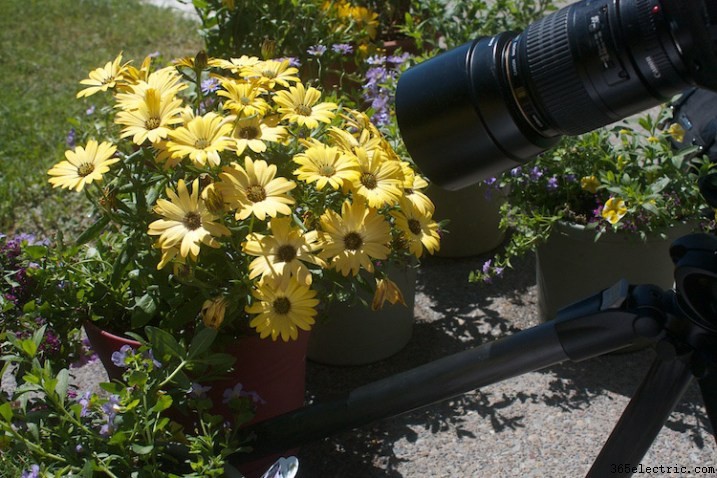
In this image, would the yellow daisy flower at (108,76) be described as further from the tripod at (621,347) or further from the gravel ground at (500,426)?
the gravel ground at (500,426)

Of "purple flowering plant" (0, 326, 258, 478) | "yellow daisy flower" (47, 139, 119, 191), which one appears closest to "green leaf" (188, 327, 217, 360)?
"purple flowering plant" (0, 326, 258, 478)

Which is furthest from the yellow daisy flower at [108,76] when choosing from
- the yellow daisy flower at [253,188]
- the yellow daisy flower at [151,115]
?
the yellow daisy flower at [253,188]

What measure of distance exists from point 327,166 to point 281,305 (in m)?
0.25

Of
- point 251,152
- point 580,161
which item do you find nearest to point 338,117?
point 251,152

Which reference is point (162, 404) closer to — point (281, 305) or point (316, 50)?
point (281, 305)

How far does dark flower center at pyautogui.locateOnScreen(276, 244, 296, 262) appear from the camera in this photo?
1.32m

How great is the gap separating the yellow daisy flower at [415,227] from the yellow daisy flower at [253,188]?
0.24 meters

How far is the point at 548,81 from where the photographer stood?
1.06 m

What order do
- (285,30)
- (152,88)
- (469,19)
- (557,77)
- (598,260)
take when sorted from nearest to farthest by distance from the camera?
1. (557,77)
2. (152,88)
3. (598,260)
4. (285,30)
5. (469,19)

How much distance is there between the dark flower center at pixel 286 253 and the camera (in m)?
1.32

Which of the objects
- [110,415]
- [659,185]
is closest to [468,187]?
[659,185]

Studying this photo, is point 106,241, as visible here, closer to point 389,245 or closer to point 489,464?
point 389,245

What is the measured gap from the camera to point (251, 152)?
147cm

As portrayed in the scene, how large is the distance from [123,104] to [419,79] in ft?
1.87
